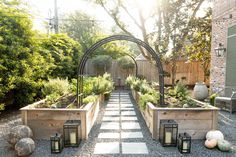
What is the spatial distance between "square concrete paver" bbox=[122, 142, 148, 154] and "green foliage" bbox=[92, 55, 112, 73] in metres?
7.88

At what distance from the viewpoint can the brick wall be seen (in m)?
6.02

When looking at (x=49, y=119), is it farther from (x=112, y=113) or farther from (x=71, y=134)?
(x=112, y=113)

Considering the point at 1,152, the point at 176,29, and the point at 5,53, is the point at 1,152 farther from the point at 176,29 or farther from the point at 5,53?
the point at 176,29

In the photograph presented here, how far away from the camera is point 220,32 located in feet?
21.6

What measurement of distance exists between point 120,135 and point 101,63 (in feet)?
24.6

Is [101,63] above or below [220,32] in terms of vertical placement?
below

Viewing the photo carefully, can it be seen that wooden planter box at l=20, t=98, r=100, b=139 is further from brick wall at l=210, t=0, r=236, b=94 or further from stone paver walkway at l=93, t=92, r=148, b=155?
brick wall at l=210, t=0, r=236, b=94

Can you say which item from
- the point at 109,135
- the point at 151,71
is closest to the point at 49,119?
the point at 109,135

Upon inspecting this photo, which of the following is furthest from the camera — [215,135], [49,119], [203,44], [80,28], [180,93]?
[80,28]

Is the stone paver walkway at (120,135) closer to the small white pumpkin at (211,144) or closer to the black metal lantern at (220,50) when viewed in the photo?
the small white pumpkin at (211,144)

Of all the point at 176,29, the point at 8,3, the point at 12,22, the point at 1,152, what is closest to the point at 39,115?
the point at 1,152

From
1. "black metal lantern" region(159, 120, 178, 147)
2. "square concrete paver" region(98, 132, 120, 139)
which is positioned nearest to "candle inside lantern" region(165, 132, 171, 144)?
"black metal lantern" region(159, 120, 178, 147)

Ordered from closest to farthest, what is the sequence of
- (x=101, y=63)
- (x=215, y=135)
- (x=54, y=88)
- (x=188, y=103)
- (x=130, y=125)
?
(x=215, y=135) → (x=188, y=103) → (x=130, y=125) → (x=54, y=88) → (x=101, y=63)

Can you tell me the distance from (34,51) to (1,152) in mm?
3127
